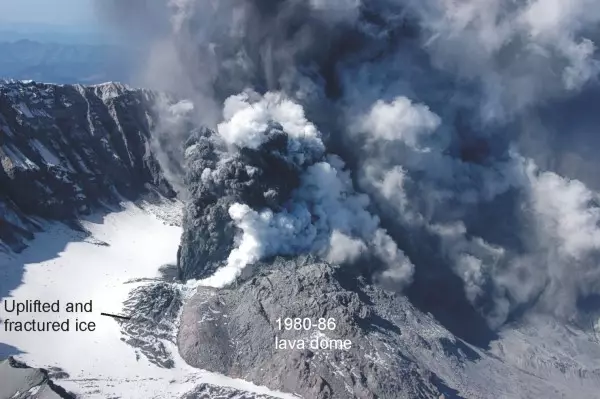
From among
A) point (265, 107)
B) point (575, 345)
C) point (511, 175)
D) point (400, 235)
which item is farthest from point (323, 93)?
point (575, 345)

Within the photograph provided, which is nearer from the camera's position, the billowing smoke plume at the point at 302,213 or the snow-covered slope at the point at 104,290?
the snow-covered slope at the point at 104,290

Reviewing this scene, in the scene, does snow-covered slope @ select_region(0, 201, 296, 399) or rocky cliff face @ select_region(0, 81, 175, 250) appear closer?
snow-covered slope @ select_region(0, 201, 296, 399)

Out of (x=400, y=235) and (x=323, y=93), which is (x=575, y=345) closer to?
(x=400, y=235)

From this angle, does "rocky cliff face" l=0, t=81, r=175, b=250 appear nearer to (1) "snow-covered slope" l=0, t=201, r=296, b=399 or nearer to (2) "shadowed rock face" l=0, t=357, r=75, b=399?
(1) "snow-covered slope" l=0, t=201, r=296, b=399

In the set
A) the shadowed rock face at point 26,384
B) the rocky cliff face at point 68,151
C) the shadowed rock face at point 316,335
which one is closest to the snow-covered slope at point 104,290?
the shadowed rock face at point 316,335

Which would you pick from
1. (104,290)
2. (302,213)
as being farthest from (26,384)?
(302,213)

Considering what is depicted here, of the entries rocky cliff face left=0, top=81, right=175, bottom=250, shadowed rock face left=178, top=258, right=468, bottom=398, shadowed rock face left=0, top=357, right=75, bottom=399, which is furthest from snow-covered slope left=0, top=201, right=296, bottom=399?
shadowed rock face left=0, top=357, right=75, bottom=399

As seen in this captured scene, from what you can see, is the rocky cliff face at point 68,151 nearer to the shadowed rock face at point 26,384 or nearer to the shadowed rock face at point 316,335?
the shadowed rock face at point 316,335

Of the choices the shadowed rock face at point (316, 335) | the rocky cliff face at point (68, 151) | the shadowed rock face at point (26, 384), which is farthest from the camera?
the rocky cliff face at point (68, 151)
